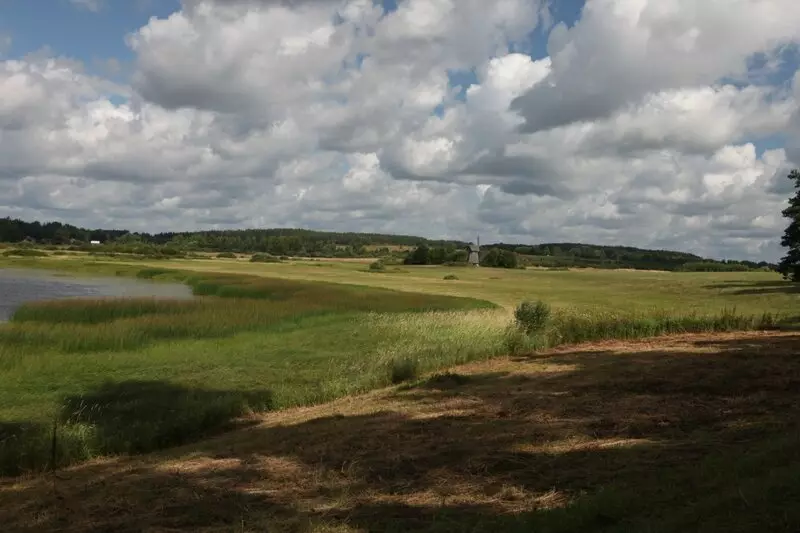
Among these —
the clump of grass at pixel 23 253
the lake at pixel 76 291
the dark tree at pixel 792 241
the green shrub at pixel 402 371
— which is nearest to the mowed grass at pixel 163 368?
the green shrub at pixel 402 371

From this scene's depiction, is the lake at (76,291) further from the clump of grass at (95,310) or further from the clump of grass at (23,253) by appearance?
the clump of grass at (23,253)

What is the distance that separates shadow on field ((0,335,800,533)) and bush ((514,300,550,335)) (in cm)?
896

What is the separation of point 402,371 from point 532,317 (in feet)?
24.7

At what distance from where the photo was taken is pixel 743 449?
323 inches

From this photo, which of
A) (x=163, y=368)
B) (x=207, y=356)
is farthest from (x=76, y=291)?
(x=163, y=368)

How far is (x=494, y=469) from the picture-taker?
8.75 meters

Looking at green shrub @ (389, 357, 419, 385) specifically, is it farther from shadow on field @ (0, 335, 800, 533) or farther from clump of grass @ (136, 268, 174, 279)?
clump of grass @ (136, 268, 174, 279)

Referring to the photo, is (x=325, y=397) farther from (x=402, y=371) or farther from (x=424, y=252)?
(x=424, y=252)

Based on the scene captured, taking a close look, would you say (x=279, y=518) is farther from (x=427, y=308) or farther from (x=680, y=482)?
(x=427, y=308)

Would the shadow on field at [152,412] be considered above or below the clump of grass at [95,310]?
below

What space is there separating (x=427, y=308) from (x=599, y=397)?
25.1 meters

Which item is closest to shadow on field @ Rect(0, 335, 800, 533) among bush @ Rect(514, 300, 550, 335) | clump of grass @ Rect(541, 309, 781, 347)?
clump of grass @ Rect(541, 309, 781, 347)

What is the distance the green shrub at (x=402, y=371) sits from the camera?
17984mm

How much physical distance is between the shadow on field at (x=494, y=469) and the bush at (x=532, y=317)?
896 cm
